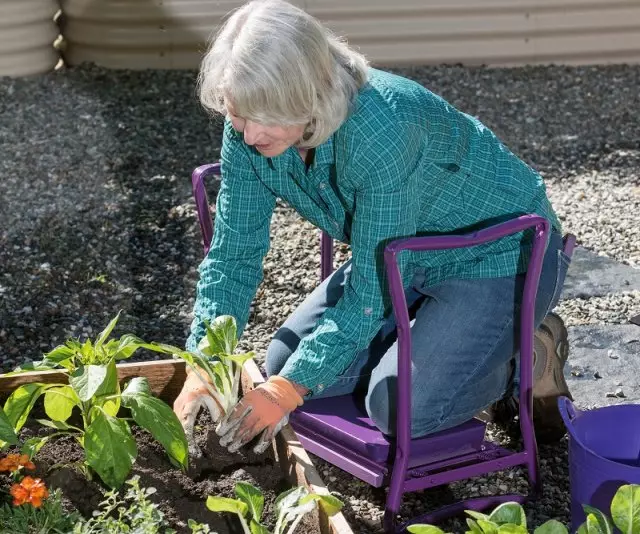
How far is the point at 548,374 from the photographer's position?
8.91ft

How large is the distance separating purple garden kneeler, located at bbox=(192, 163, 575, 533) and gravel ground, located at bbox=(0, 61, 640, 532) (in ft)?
0.43

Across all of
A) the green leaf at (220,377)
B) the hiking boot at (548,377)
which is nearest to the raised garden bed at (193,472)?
the green leaf at (220,377)

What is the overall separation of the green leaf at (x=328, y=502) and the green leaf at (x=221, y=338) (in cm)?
49

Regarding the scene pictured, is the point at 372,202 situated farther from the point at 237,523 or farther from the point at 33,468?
the point at 33,468

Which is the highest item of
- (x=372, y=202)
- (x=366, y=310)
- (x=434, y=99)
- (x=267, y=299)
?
(x=434, y=99)

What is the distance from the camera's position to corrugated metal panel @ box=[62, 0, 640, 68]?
5.84m

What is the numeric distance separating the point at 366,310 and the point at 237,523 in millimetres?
543

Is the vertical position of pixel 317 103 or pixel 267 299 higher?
pixel 317 103

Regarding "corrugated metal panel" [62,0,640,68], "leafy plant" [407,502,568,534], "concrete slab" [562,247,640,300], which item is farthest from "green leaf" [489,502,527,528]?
"corrugated metal panel" [62,0,640,68]

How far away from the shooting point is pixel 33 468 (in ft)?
6.45

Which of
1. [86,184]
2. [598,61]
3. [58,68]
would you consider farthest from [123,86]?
[598,61]

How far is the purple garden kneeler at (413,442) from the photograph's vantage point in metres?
2.24

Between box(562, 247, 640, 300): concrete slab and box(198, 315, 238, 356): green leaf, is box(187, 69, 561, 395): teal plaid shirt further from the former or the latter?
box(562, 247, 640, 300): concrete slab

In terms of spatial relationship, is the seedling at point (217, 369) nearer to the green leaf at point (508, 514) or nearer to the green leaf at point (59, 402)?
the green leaf at point (59, 402)
